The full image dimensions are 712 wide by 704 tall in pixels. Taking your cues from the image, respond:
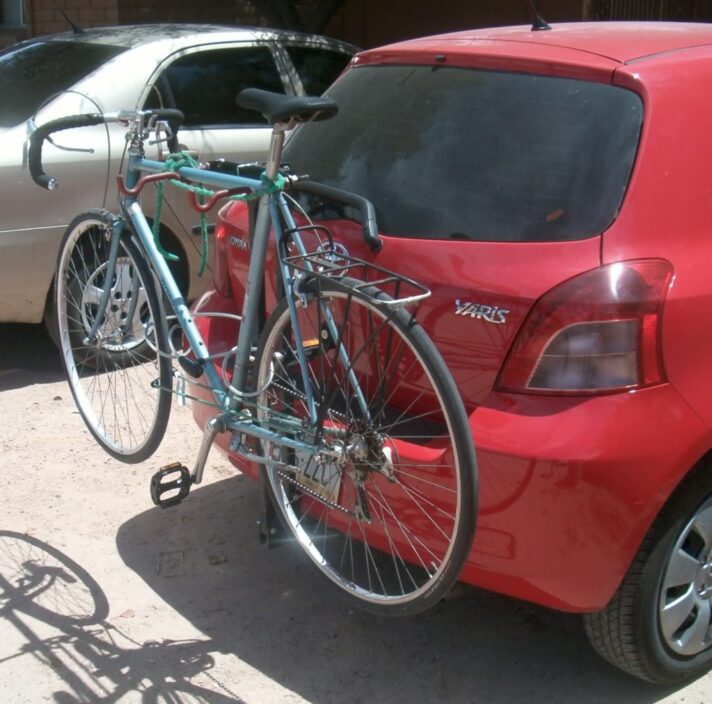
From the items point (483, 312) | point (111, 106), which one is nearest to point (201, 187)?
point (483, 312)

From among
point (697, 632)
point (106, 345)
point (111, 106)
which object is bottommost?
point (697, 632)

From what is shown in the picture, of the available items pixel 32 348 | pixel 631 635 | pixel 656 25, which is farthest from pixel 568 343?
pixel 32 348

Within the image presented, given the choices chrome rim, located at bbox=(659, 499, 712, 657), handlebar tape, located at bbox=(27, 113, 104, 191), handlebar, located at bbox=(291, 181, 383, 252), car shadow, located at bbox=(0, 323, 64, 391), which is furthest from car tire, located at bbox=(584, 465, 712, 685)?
car shadow, located at bbox=(0, 323, 64, 391)

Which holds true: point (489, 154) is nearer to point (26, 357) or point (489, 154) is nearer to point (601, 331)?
point (601, 331)

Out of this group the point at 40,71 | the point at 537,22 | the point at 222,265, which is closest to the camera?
the point at 537,22

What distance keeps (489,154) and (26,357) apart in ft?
12.5

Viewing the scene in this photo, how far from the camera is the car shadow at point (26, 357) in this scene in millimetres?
5734

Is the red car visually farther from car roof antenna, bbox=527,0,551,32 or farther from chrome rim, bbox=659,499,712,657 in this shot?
car roof antenna, bbox=527,0,551,32

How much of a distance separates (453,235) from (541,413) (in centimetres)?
56

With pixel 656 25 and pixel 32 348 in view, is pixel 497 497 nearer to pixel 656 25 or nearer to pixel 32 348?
pixel 656 25

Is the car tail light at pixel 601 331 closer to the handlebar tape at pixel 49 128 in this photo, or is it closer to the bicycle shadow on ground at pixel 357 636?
the bicycle shadow on ground at pixel 357 636

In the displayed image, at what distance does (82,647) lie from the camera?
339 cm

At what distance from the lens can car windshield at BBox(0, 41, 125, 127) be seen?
574 cm

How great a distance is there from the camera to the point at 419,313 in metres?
2.96
